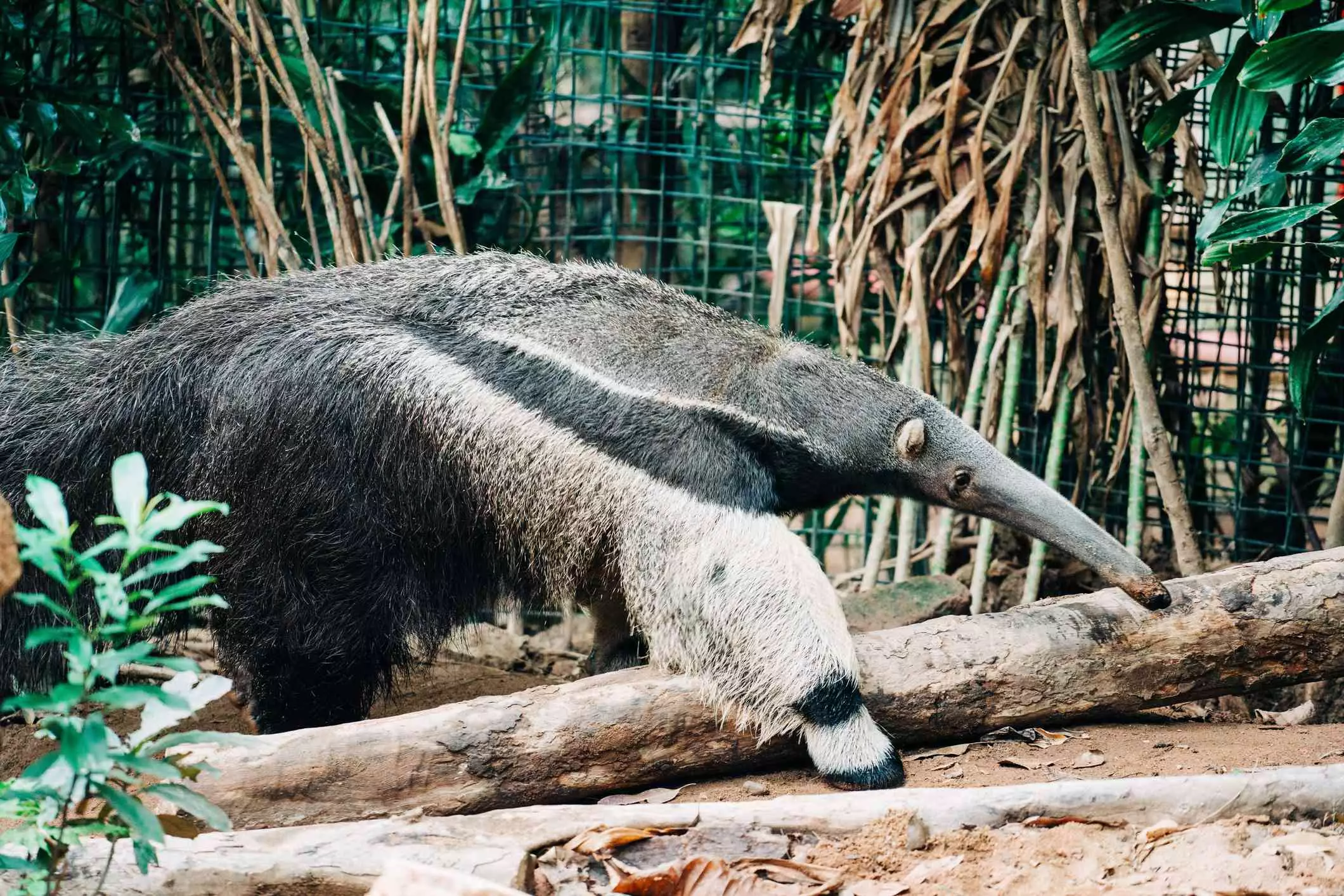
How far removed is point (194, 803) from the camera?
2383 mm

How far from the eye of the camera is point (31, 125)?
607 centimetres

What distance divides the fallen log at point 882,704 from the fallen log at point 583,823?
1.21ft

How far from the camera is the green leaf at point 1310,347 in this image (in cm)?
472

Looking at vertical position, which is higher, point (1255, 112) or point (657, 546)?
point (1255, 112)

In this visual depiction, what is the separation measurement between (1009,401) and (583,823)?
3712 millimetres

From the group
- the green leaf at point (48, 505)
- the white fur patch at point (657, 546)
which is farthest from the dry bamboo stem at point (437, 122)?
the green leaf at point (48, 505)

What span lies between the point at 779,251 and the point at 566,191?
1561mm

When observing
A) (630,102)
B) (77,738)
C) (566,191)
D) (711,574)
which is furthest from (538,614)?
(77,738)

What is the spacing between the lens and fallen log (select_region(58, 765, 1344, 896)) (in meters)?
2.95

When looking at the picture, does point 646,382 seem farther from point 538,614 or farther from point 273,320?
point 538,614

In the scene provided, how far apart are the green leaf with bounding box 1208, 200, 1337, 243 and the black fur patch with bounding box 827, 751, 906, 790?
2.22 metres

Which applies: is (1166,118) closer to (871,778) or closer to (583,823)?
(871,778)

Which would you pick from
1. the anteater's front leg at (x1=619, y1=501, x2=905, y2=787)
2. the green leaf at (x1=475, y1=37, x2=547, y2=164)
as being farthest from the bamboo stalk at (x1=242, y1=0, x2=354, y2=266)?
the anteater's front leg at (x1=619, y1=501, x2=905, y2=787)

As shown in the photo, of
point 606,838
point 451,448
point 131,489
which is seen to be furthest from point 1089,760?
point 131,489
